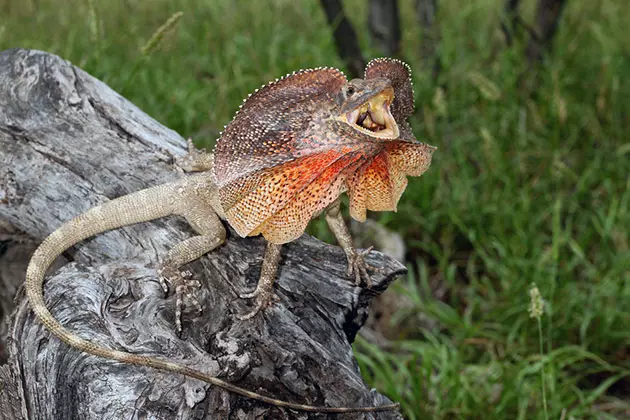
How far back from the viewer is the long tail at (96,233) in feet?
5.62

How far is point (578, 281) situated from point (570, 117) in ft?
3.89

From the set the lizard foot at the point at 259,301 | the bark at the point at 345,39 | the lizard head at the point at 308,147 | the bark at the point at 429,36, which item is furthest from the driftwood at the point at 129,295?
the bark at the point at 429,36

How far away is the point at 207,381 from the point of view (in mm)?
1727

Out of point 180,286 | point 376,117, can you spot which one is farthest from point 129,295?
point 376,117

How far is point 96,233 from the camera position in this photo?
223 centimetres

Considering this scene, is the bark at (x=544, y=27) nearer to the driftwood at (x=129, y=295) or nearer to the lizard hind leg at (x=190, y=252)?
the driftwood at (x=129, y=295)

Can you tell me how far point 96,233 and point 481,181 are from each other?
88.5 inches

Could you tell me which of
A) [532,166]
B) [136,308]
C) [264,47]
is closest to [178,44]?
[264,47]

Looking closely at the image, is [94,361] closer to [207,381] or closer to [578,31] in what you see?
[207,381]

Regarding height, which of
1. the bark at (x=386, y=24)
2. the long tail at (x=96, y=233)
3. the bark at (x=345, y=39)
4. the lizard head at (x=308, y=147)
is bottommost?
the long tail at (x=96, y=233)

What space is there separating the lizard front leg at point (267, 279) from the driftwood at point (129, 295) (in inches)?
1.4

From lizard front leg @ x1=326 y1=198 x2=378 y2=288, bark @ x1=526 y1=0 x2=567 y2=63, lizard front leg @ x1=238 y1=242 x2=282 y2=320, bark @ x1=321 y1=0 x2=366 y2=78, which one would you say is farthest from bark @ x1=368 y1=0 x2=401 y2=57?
lizard front leg @ x1=238 y1=242 x2=282 y2=320

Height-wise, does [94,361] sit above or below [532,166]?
below

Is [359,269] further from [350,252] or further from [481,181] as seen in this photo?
[481,181]
